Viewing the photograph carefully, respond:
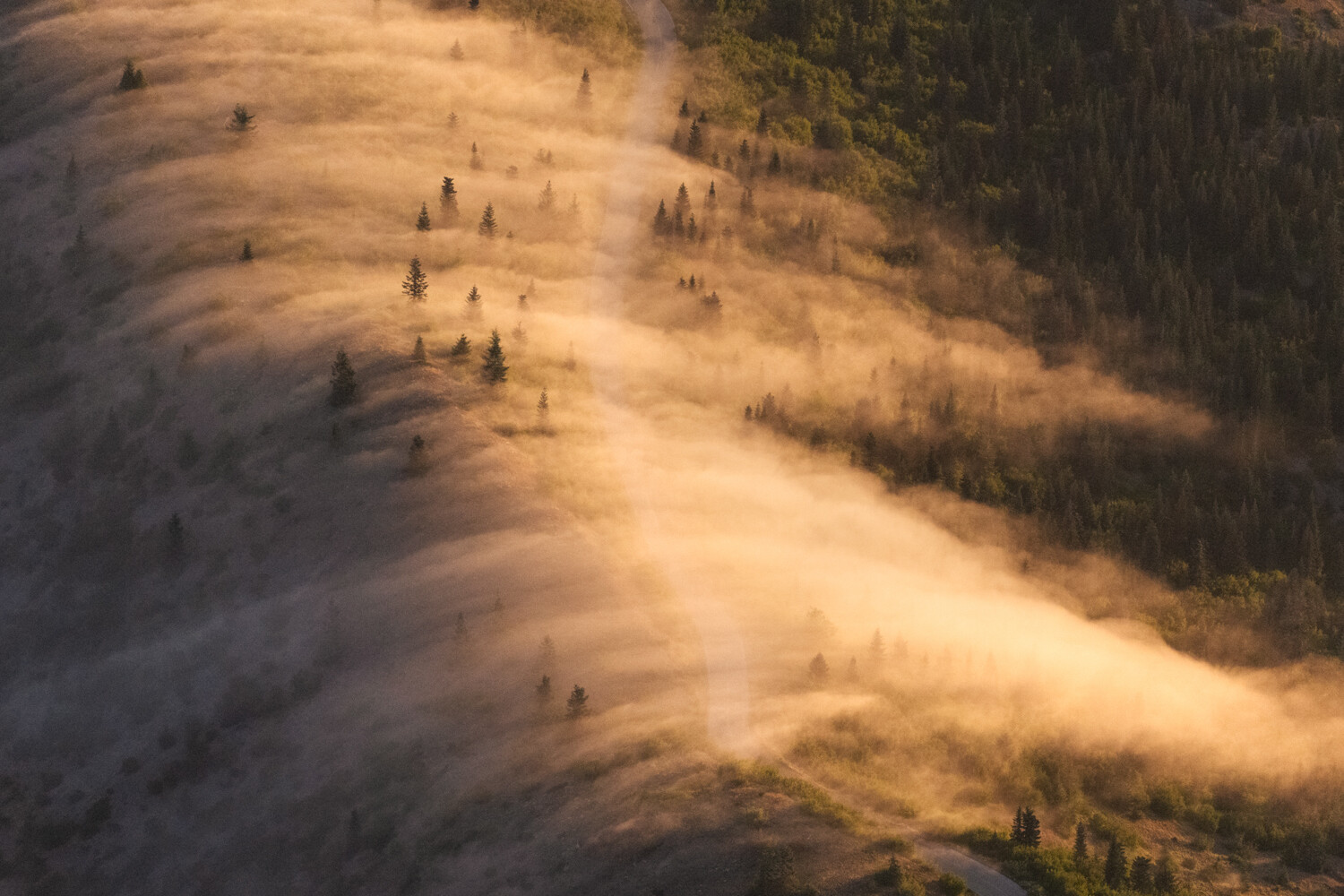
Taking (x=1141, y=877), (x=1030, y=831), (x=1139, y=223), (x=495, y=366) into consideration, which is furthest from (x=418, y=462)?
(x=1139, y=223)

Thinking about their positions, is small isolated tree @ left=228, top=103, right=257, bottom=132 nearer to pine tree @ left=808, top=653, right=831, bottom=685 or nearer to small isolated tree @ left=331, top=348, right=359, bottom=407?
small isolated tree @ left=331, top=348, right=359, bottom=407

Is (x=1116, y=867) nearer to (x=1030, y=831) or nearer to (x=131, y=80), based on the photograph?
(x=1030, y=831)

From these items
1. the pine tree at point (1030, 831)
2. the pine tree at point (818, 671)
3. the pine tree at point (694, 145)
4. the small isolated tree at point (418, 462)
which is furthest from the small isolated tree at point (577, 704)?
the pine tree at point (694, 145)

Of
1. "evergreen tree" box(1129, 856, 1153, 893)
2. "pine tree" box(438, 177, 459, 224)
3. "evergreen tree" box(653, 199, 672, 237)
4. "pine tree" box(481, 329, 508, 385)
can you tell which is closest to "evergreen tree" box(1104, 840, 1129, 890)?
"evergreen tree" box(1129, 856, 1153, 893)

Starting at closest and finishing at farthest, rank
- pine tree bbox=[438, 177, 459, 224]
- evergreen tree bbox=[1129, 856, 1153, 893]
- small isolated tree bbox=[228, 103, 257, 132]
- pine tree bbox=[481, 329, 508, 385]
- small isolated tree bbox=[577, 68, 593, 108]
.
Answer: evergreen tree bbox=[1129, 856, 1153, 893]
pine tree bbox=[481, 329, 508, 385]
pine tree bbox=[438, 177, 459, 224]
small isolated tree bbox=[228, 103, 257, 132]
small isolated tree bbox=[577, 68, 593, 108]

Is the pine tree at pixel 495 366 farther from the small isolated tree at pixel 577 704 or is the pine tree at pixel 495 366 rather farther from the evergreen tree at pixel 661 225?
the evergreen tree at pixel 661 225
